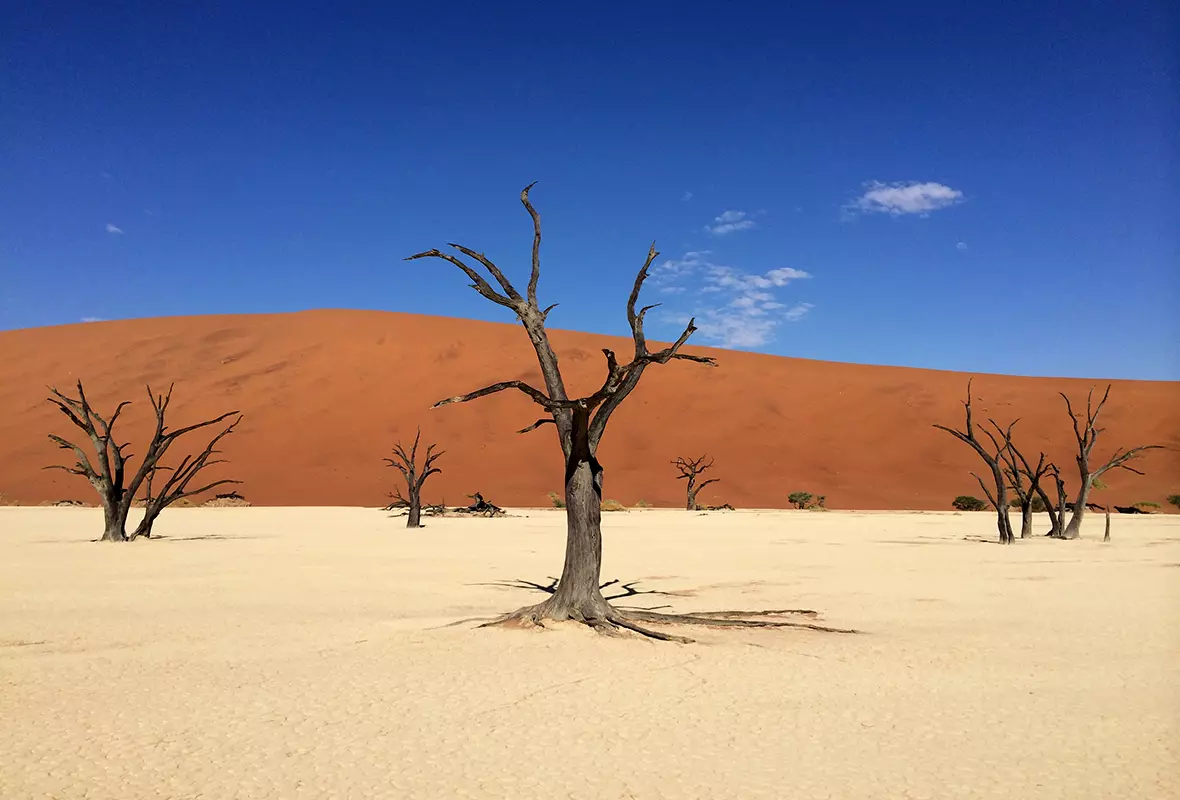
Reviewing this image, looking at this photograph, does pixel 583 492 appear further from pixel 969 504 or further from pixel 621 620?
pixel 969 504

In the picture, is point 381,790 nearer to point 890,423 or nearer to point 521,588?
point 521,588

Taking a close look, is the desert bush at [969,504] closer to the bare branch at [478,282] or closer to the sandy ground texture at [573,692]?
the sandy ground texture at [573,692]

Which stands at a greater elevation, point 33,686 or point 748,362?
point 748,362

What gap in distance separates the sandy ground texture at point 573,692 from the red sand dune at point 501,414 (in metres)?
34.3

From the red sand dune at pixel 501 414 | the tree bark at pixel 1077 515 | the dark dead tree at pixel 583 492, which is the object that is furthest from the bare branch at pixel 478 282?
the red sand dune at pixel 501 414

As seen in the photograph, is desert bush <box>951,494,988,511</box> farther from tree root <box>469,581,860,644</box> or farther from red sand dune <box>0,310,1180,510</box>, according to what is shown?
tree root <box>469,581,860,644</box>

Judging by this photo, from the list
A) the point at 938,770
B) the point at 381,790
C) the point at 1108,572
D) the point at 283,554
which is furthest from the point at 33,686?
the point at 1108,572

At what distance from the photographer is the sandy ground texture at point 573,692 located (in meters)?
4.15

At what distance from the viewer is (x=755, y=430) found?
55656mm

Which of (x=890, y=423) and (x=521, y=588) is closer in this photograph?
(x=521, y=588)

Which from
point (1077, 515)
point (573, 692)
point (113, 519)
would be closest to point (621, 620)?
point (573, 692)

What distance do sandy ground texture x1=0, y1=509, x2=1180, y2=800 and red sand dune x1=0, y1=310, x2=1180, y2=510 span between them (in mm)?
34322

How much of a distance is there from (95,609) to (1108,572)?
13953 millimetres

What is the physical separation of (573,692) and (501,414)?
51.3 m
